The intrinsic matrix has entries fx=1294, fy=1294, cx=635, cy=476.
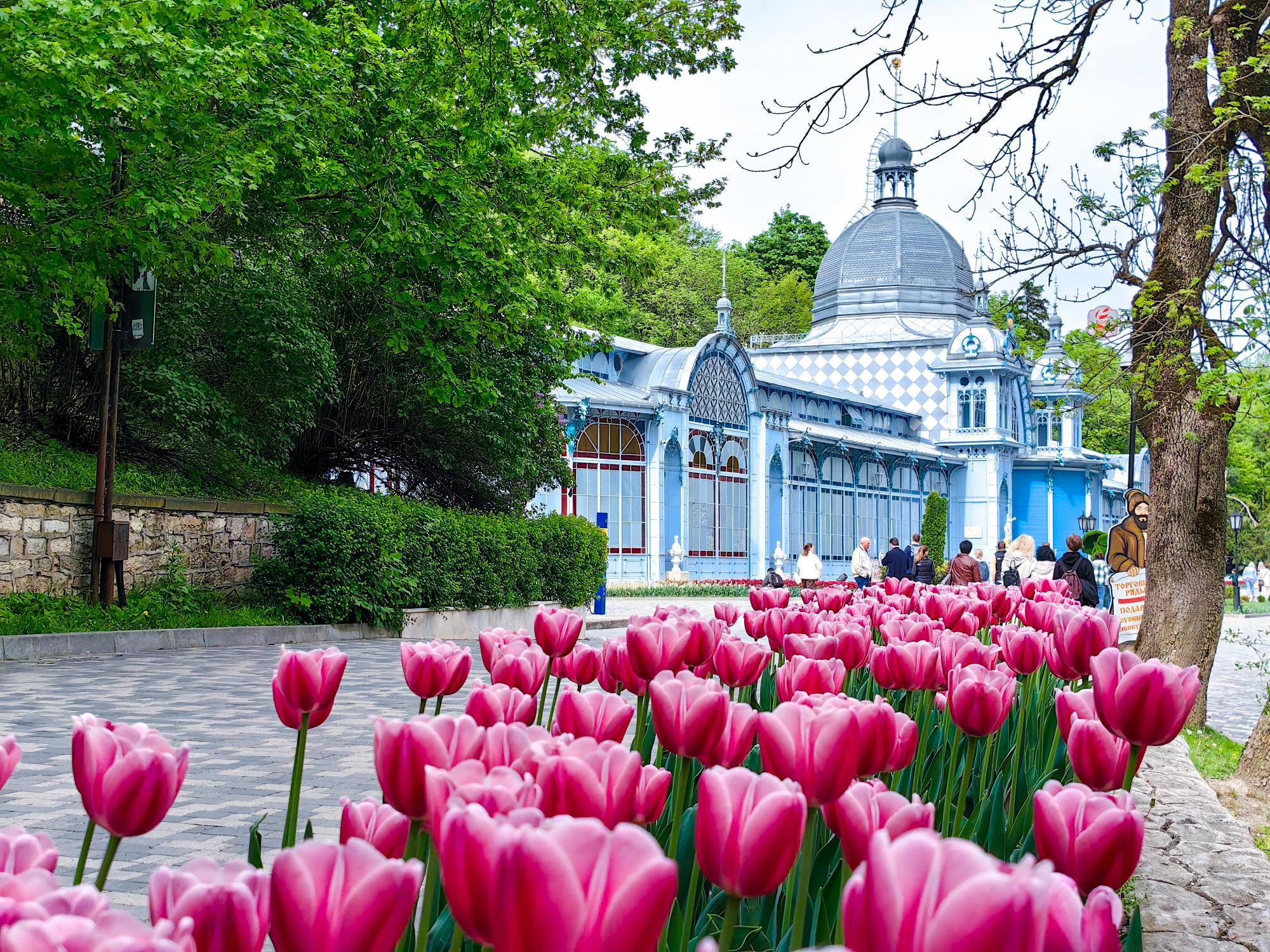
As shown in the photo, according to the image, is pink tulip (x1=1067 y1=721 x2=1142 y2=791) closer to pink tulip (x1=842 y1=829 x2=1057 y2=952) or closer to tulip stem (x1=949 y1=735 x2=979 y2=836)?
tulip stem (x1=949 y1=735 x2=979 y2=836)

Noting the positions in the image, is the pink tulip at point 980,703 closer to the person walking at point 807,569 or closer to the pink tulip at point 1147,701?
the pink tulip at point 1147,701

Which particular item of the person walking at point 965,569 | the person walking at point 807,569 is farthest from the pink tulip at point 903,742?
the person walking at point 807,569

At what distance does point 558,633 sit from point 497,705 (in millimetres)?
978

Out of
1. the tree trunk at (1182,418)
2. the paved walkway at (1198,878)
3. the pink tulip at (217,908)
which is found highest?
the tree trunk at (1182,418)

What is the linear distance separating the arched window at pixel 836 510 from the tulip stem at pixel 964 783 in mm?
35638

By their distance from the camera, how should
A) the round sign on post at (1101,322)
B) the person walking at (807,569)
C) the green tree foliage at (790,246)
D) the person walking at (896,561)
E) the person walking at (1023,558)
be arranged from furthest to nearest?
the green tree foliage at (790,246), the person walking at (807,569), the person walking at (896,561), the person walking at (1023,558), the round sign on post at (1101,322)

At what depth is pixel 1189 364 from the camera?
8188mm

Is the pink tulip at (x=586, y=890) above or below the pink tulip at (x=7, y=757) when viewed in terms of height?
above

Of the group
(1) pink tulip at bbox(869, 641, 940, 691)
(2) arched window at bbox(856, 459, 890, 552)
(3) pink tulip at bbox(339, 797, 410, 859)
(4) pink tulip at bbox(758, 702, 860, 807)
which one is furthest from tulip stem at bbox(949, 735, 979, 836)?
(2) arched window at bbox(856, 459, 890, 552)

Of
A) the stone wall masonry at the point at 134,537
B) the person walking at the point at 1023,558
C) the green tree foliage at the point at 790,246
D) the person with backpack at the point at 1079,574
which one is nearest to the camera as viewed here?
the stone wall masonry at the point at 134,537

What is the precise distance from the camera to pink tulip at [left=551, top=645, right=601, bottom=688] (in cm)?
272

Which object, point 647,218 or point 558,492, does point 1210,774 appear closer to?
point 647,218

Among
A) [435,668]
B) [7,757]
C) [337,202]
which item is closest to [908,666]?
[435,668]

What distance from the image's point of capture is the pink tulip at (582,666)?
8.92ft
